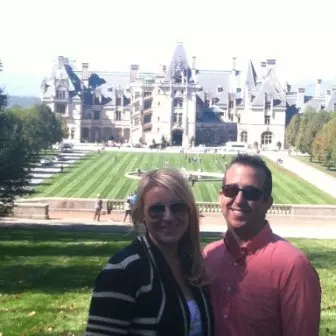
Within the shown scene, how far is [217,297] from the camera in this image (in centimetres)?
375

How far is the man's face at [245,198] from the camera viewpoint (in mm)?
3787

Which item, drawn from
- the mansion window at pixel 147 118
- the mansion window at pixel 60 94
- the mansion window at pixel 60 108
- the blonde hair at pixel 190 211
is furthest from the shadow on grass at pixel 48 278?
the mansion window at pixel 60 94

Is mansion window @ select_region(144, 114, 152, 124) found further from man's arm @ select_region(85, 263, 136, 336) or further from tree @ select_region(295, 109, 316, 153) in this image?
man's arm @ select_region(85, 263, 136, 336)

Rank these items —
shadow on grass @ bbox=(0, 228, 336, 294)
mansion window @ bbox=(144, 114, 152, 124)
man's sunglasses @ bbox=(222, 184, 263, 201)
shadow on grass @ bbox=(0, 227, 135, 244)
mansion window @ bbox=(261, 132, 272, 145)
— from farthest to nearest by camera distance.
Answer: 1. mansion window @ bbox=(144, 114, 152, 124)
2. mansion window @ bbox=(261, 132, 272, 145)
3. shadow on grass @ bbox=(0, 227, 135, 244)
4. shadow on grass @ bbox=(0, 228, 336, 294)
5. man's sunglasses @ bbox=(222, 184, 263, 201)

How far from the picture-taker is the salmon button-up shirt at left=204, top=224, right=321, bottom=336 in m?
3.49

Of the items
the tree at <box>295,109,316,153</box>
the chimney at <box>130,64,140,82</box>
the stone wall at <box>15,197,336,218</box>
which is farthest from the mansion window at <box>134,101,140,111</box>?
the stone wall at <box>15,197,336,218</box>

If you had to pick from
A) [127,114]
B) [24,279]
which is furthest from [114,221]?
[127,114]

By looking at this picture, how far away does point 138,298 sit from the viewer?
11.1ft

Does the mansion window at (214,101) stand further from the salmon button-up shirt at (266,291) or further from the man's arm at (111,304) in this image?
the man's arm at (111,304)

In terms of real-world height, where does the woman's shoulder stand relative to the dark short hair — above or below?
below

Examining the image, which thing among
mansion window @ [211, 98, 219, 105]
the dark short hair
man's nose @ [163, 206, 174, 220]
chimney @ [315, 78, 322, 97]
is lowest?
man's nose @ [163, 206, 174, 220]

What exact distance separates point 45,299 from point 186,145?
8408 cm

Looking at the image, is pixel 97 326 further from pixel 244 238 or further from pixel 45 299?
pixel 45 299

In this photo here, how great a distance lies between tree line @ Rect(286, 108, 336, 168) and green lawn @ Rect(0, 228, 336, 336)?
4092cm
